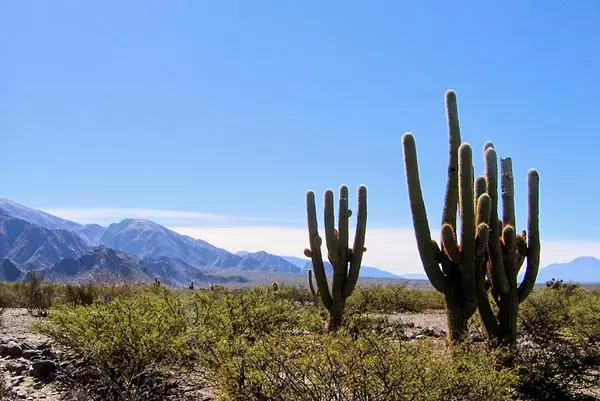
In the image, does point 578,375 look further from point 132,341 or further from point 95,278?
point 95,278

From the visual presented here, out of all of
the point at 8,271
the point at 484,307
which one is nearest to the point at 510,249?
the point at 484,307

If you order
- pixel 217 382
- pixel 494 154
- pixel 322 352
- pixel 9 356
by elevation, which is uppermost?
pixel 494 154

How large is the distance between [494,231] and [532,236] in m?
1.14

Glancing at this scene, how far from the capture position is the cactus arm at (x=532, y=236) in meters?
10.6

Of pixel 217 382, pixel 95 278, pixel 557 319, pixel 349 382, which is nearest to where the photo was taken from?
pixel 349 382

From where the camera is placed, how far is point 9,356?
1029 cm

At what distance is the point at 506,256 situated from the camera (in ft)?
34.2

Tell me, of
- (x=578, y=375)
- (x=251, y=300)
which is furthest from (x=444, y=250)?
(x=251, y=300)

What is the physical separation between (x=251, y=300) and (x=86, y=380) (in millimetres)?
3247

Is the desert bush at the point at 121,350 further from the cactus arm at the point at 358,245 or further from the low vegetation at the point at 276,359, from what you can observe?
the cactus arm at the point at 358,245

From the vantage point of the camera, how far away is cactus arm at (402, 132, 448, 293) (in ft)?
33.1

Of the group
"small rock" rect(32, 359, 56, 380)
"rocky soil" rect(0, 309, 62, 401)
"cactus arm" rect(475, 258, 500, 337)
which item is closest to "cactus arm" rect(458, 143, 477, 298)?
"cactus arm" rect(475, 258, 500, 337)

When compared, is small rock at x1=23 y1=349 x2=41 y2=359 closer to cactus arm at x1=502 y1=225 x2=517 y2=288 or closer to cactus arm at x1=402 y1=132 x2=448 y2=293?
cactus arm at x1=402 y1=132 x2=448 y2=293

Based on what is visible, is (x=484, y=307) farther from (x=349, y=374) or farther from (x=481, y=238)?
(x=349, y=374)
